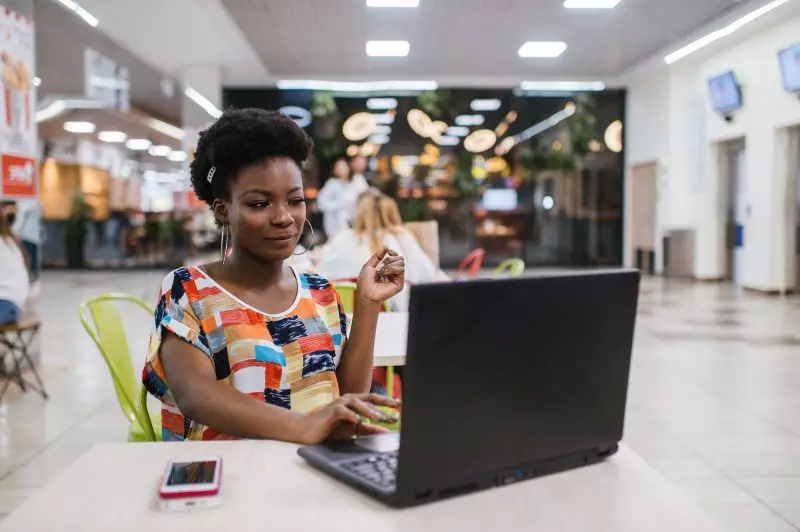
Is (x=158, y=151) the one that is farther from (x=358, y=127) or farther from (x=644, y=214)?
(x=644, y=214)

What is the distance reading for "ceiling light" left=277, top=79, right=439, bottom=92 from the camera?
14945 millimetres

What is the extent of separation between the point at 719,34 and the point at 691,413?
8.05 metres

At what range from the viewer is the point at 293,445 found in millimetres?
1366

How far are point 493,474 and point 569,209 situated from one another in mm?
15460

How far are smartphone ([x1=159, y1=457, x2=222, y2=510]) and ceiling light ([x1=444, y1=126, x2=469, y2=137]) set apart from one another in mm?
14907

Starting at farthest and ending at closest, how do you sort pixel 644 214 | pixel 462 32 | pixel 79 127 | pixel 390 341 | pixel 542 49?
1. pixel 79 127
2. pixel 644 214
3. pixel 542 49
4. pixel 462 32
5. pixel 390 341

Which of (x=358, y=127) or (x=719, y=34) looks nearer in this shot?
(x=719, y=34)

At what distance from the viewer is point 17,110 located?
6.07m

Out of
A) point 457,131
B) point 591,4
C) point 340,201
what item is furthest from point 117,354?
point 457,131

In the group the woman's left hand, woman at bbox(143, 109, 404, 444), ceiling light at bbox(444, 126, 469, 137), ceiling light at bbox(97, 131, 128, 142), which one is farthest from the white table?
ceiling light at bbox(97, 131, 128, 142)

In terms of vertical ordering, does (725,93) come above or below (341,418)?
above

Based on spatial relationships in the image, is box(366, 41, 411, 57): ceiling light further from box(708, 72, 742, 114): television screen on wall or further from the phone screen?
the phone screen

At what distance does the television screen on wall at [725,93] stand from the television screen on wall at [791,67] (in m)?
1.46

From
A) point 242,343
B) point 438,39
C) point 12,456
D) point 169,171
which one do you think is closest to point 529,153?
point 438,39
